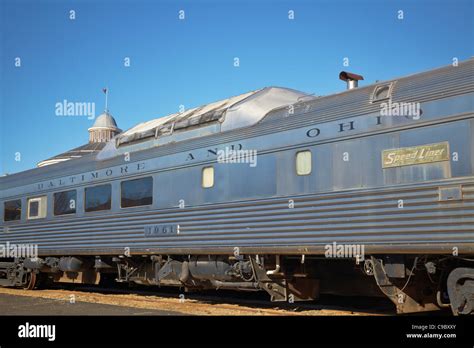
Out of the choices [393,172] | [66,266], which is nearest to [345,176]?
[393,172]

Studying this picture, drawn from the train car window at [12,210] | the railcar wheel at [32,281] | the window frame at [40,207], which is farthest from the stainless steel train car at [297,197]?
the train car window at [12,210]

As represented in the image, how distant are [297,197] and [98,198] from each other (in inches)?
243

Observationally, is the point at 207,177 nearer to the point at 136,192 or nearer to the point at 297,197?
the point at 297,197

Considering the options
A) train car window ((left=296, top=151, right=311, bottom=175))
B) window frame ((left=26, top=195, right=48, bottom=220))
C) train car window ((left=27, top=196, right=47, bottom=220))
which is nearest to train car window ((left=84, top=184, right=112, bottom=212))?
window frame ((left=26, top=195, right=48, bottom=220))

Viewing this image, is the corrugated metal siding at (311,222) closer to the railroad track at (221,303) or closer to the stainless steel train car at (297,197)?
the stainless steel train car at (297,197)

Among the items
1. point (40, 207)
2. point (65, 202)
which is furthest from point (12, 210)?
point (65, 202)

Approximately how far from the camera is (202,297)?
13.1m

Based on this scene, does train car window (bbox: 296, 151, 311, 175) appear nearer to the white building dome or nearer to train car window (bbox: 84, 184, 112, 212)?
train car window (bbox: 84, 184, 112, 212)

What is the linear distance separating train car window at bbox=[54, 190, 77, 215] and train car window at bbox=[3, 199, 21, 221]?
2287mm

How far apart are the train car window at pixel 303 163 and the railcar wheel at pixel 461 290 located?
279 cm

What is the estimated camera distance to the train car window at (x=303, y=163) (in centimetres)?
926

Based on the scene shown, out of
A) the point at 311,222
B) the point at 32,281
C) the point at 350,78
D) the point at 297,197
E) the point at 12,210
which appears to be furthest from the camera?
the point at 12,210

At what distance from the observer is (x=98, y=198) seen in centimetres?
1367

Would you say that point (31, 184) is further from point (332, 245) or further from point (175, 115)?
point (332, 245)
